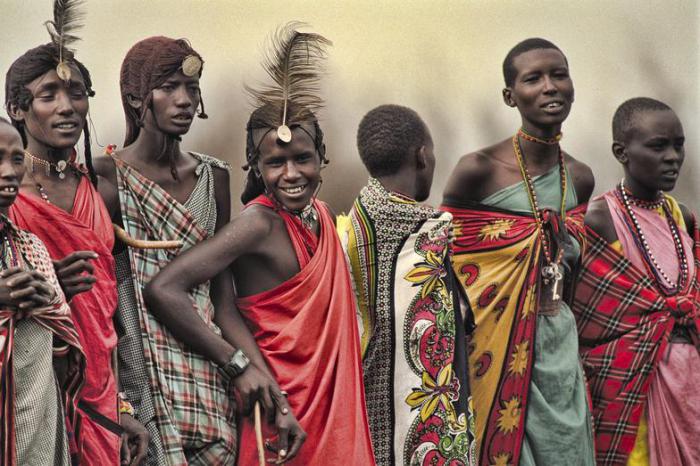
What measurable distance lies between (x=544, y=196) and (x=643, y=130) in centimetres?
88

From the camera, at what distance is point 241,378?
4.57 meters

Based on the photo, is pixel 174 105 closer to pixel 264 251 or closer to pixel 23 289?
pixel 264 251

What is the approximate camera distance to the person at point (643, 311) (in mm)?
6078

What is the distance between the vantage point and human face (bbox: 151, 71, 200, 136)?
495 centimetres

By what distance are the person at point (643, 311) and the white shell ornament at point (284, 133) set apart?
209 cm

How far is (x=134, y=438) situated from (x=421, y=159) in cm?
175

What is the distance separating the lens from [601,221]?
21.0 ft

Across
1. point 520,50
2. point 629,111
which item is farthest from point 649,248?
point 520,50

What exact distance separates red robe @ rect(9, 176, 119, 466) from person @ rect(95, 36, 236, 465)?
20 centimetres

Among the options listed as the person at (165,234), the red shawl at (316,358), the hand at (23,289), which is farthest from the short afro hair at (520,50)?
the hand at (23,289)

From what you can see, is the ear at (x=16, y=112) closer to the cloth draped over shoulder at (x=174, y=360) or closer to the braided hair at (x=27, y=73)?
the braided hair at (x=27, y=73)

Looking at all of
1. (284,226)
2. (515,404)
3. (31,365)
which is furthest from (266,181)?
(515,404)

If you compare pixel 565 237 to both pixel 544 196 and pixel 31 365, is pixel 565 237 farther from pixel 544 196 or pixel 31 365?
pixel 31 365

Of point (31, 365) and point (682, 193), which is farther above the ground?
point (682, 193)
